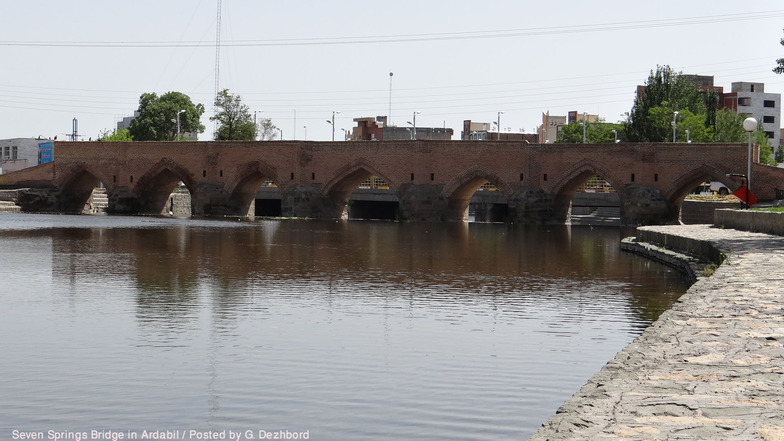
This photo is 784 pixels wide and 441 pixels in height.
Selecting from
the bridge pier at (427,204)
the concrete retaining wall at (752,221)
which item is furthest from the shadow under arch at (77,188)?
the concrete retaining wall at (752,221)

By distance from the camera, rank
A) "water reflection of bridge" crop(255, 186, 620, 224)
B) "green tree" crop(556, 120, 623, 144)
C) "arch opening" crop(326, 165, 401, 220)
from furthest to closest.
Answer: "green tree" crop(556, 120, 623, 144), "water reflection of bridge" crop(255, 186, 620, 224), "arch opening" crop(326, 165, 401, 220)

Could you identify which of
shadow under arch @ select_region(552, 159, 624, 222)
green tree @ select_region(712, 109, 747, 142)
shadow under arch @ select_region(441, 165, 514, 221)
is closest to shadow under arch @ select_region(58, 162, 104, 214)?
shadow under arch @ select_region(441, 165, 514, 221)

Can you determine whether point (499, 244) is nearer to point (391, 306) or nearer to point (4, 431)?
point (391, 306)

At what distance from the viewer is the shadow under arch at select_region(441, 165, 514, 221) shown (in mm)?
42656

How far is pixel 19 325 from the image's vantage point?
9891 millimetres

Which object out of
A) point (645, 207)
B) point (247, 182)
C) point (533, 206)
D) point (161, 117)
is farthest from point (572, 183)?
point (161, 117)

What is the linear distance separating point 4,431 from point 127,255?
14005mm

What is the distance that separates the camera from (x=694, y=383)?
556 centimetres

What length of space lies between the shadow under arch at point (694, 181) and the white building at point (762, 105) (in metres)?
45.0

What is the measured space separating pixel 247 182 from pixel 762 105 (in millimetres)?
51795

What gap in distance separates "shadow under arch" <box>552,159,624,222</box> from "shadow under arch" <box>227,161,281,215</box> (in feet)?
41.9

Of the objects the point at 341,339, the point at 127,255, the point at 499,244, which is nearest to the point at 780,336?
the point at 341,339

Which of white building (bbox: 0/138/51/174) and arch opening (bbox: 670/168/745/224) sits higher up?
white building (bbox: 0/138/51/174)

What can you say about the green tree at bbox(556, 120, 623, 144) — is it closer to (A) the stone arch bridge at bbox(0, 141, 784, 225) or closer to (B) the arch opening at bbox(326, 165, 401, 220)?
(B) the arch opening at bbox(326, 165, 401, 220)
